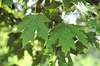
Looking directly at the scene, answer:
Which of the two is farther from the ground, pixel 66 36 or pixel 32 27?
pixel 32 27

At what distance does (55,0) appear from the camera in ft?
5.68

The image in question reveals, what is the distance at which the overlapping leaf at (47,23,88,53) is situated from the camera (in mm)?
1417

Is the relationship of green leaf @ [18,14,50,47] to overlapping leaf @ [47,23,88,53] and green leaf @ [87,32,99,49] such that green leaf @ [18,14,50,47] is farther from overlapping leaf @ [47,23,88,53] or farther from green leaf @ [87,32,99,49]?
green leaf @ [87,32,99,49]

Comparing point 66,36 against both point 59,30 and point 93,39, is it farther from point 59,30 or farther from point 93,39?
point 93,39

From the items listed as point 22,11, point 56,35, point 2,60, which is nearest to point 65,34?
point 56,35

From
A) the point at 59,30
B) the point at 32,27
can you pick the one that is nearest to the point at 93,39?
the point at 59,30

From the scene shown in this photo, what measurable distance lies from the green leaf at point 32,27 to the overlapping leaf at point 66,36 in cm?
6

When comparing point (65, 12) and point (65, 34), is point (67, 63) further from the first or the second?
point (65, 12)

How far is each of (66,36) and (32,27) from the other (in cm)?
19

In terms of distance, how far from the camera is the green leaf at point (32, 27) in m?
1.43

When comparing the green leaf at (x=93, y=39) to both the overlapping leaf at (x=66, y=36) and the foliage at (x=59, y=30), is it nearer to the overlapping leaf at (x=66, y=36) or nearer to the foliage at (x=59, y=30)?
the foliage at (x=59, y=30)

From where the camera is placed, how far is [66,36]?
4.73ft

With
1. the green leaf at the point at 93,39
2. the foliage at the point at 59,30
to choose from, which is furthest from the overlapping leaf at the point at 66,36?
the green leaf at the point at 93,39

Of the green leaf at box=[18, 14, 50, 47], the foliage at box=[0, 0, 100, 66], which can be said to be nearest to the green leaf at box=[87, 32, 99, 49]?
the foliage at box=[0, 0, 100, 66]
